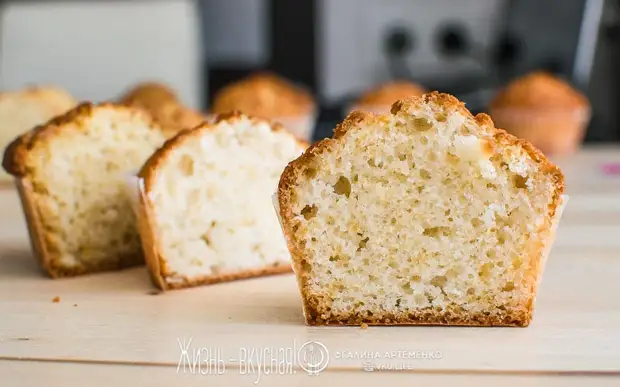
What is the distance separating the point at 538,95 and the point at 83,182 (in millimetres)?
2319

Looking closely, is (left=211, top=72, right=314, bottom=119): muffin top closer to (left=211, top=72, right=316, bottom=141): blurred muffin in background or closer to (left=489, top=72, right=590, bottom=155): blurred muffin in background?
(left=211, top=72, right=316, bottom=141): blurred muffin in background

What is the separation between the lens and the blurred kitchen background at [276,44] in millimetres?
5176

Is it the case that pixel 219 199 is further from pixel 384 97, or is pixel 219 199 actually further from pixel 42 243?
pixel 384 97

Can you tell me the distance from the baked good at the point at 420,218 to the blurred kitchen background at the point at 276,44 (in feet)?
11.1

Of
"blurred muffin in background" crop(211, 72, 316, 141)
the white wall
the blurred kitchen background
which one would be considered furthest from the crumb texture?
the white wall

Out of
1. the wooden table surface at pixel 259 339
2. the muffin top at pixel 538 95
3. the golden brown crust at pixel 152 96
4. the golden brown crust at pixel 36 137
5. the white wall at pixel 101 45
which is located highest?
the golden brown crust at pixel 36 137

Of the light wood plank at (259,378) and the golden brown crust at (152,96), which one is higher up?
the light wood plank at (259,378)

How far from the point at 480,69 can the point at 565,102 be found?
179 cm

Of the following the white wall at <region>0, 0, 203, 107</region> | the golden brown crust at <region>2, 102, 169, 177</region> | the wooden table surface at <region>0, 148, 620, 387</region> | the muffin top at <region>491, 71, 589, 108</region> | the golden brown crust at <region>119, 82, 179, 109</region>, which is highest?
the golden brown crust at <region>2, 102, 169, 177</region>

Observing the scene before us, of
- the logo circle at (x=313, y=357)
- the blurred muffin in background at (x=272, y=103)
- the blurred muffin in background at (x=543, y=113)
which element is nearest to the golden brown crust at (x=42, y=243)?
the logo circle at (x=313, y=357)

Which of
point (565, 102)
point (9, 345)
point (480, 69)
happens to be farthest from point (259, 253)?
point (480, 69)

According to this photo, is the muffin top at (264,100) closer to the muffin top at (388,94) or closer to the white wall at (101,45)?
the muffin top at (388,94)

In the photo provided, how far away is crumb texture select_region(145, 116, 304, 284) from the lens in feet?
5.57

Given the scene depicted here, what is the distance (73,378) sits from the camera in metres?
1.23
